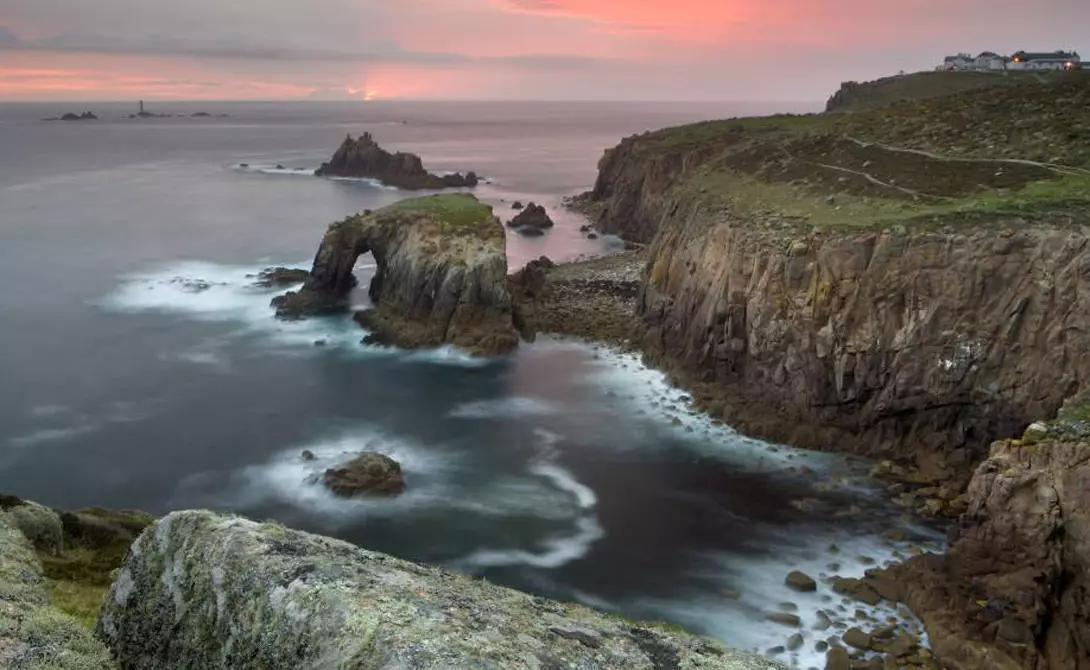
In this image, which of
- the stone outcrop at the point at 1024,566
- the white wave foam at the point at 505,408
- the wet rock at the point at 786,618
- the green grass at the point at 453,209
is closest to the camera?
the stone outcrop at the point at 1024,566

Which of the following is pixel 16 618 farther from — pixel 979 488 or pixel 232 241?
pixel 232 241

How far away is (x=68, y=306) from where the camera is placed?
62.1m

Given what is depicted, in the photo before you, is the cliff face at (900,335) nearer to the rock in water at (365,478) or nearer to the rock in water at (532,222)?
the rock in water at (365,478)

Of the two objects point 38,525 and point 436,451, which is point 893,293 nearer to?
point 436,451

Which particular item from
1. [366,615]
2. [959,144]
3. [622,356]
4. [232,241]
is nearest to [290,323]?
[622,356]

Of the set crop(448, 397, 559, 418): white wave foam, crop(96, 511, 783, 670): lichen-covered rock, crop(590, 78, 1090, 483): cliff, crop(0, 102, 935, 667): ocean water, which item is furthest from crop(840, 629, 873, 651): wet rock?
crop(448, 397, 559, 418): white wave foam

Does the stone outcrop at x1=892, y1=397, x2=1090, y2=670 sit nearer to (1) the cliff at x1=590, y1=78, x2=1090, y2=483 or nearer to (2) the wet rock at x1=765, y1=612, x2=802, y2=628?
(2) the wet rock at x1=765, y1=612, x2=802, y2=628

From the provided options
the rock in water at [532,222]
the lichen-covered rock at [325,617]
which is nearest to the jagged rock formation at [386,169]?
the rock in water at [532,222]

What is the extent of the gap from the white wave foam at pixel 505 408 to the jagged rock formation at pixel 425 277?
21.6 ft

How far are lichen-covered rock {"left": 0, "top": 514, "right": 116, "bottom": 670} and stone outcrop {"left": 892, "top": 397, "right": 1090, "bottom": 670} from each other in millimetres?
20457

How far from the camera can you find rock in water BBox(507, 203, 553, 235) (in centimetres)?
9203

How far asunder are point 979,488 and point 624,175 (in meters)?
74.2

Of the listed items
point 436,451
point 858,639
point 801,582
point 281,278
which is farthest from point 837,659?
point 281,278

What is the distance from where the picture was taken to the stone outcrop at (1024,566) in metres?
20.9
